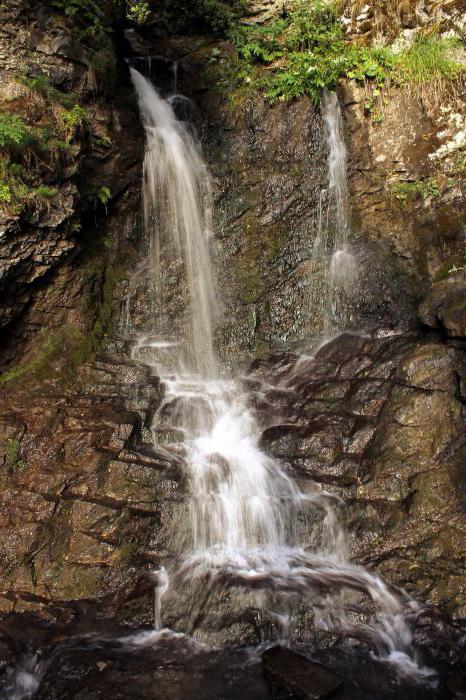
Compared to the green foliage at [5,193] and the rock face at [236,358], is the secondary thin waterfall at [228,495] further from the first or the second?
the green foliage at [5,193]

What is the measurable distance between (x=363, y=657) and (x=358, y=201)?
7117 mm

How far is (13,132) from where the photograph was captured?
6.21 meters

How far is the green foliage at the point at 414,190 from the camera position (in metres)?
8.38

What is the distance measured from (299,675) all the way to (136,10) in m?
10.2

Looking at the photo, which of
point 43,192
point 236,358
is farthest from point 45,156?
point 236,358

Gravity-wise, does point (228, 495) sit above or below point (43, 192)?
below

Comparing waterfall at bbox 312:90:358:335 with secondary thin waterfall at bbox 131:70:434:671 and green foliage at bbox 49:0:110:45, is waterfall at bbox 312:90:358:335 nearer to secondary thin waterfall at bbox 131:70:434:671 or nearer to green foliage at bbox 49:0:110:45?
secondary thin waterfall at bbox 131:70:434:671

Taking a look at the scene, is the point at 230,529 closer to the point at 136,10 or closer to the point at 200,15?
the point at 136,10

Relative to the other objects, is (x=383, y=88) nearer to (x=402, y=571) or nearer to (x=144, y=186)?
(x=144, y=186)

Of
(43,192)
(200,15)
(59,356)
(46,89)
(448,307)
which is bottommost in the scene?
(59,356)

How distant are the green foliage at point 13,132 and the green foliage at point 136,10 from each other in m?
3.77

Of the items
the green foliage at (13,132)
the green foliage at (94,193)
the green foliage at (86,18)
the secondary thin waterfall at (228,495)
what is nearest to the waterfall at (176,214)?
the secondary thin waterfall at (228,495)

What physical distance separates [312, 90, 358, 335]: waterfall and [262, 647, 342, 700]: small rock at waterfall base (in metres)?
5.09

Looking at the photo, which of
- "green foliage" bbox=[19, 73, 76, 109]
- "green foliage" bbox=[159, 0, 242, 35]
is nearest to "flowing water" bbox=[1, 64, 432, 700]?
"green foliage" bbox=[19, 73, 76, 109]
